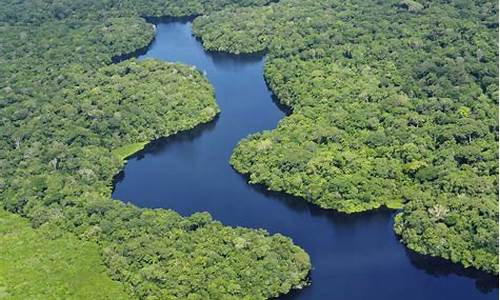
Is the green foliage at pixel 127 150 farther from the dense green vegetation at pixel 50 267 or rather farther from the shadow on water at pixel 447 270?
the shadow on water at pixel 447 270

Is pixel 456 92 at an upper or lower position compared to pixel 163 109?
upper

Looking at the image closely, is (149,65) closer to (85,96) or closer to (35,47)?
(85,96)

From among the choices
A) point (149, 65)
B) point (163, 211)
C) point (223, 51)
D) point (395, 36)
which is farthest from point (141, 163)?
point (395, 36)

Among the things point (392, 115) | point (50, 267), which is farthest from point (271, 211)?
point (50, 267)

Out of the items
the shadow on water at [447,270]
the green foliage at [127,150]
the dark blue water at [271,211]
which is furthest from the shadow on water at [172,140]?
the shadow on water at [447,270]

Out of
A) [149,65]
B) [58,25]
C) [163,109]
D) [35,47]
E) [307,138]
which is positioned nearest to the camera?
[307,138]

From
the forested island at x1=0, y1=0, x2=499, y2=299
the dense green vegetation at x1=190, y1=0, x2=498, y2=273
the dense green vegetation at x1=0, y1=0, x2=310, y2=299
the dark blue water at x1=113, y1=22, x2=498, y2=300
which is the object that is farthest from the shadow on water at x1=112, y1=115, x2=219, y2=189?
the dense green vegetation at x1=190, y1=0, x2=498, y2=273
